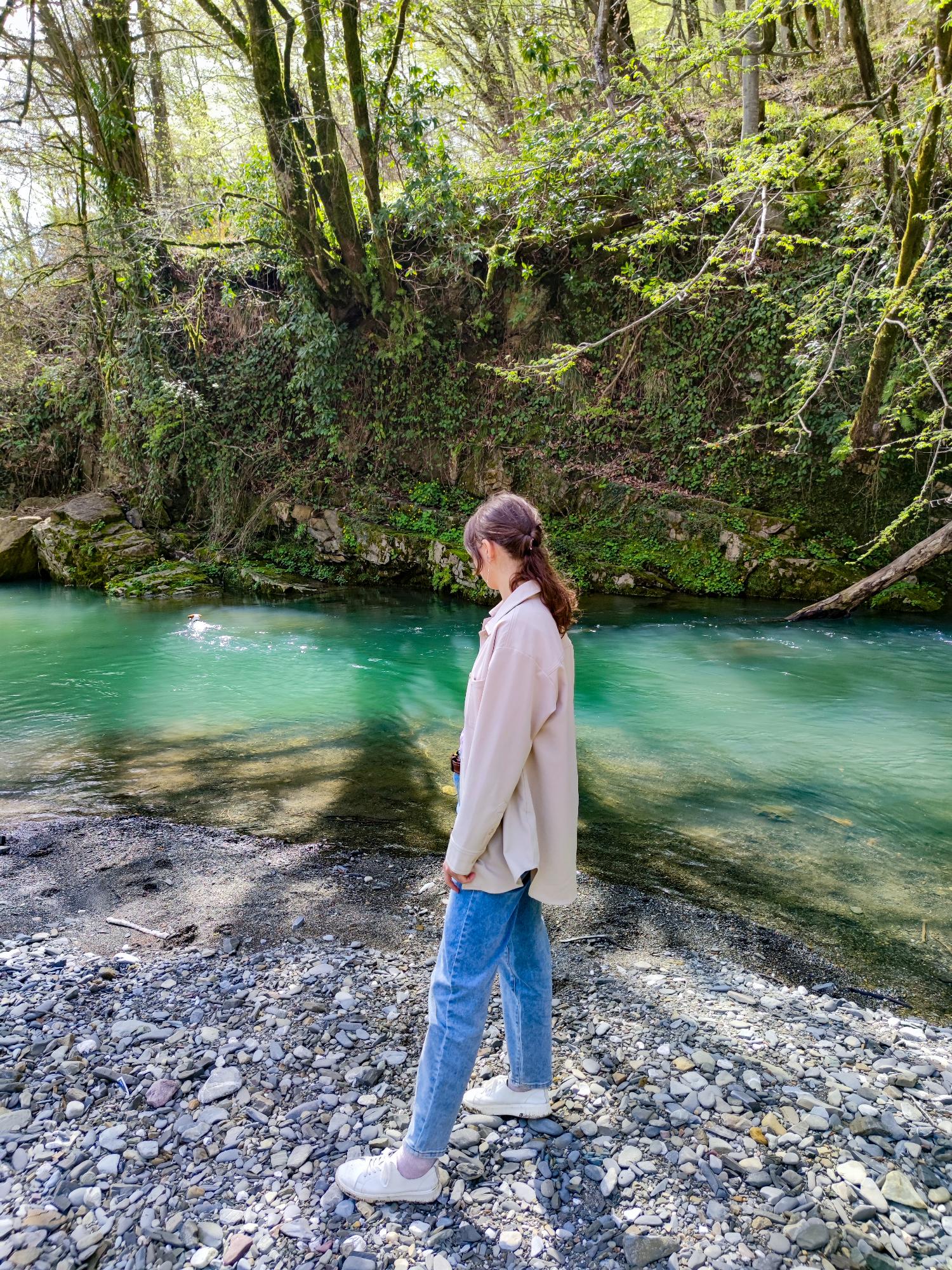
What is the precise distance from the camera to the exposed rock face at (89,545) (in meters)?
15.0

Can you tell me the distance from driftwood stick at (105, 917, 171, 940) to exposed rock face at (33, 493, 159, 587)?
40.5ft

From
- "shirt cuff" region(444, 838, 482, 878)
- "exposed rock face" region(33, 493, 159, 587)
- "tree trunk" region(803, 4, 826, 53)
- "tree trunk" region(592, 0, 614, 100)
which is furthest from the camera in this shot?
"exposed rock face" region(33, 493, 159, 587)

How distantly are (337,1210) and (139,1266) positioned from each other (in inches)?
20.4

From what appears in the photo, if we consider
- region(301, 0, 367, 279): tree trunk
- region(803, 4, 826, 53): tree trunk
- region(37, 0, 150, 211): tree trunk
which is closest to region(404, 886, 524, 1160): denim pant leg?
region(301, 0, 367, 279): tree trunk

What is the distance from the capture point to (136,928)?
3721 millimetres

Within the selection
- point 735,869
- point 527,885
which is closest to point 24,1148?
point 527,885

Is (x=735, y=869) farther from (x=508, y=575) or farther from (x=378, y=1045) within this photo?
(x=508, y=575)

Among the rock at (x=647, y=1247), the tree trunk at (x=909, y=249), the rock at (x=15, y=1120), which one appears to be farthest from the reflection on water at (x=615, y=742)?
the tree trunk at (x=909, y=249)

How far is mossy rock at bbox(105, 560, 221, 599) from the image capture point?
46.4 ft

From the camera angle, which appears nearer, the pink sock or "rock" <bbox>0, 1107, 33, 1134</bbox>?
the pink sock

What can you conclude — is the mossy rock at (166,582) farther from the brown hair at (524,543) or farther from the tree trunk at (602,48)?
the brown hair at (524,543)

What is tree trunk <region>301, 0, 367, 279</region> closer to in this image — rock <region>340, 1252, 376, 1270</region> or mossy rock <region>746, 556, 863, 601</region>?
mossy rock <region>746, 556, 863, 601</region>

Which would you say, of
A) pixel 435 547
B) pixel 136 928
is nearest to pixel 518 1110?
pixel 136 928

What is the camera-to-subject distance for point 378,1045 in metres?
2.79
